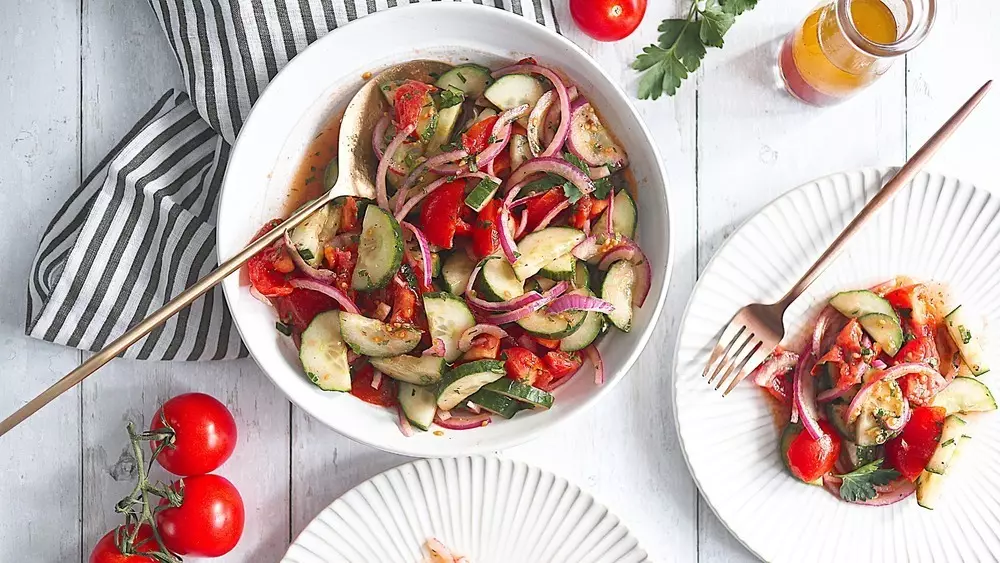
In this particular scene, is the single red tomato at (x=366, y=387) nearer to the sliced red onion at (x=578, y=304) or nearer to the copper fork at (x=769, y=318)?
the sliced red onion at (x=578, y=304)

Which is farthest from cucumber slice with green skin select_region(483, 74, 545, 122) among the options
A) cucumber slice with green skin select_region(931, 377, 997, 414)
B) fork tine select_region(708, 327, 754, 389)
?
cucumber slice with green skin select_region(931, 377, 997, 414)

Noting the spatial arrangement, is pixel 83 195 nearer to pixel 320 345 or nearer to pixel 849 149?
pixel 320 345

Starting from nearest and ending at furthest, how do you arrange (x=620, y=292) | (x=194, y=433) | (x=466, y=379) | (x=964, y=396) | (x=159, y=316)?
(x=159, y=316), (x=466, y=379), (x=620, y=292), (x=194, y=433), (x=964, y=396)

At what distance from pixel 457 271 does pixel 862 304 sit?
0.98m

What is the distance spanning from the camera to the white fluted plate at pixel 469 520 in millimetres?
2051

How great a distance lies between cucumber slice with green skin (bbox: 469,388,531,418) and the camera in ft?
6.01

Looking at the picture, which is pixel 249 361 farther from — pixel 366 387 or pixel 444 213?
pixel 444 213

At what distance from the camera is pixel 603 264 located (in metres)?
1.90

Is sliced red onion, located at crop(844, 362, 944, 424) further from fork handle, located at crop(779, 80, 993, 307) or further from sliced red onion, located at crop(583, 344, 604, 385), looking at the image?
sliced red onion, located at crop(583, 344, 604, 385)

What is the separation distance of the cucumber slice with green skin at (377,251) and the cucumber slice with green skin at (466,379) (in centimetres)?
24

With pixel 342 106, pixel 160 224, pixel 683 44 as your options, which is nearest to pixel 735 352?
pixel 683 44

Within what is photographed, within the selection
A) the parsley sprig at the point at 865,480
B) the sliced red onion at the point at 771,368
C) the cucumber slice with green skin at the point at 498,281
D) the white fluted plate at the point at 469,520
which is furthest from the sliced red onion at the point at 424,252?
the parsley sprig at the point at 865,480

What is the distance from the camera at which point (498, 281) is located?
70.8 inches

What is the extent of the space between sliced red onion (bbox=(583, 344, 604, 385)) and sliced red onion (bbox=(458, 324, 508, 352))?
223 millimetres
